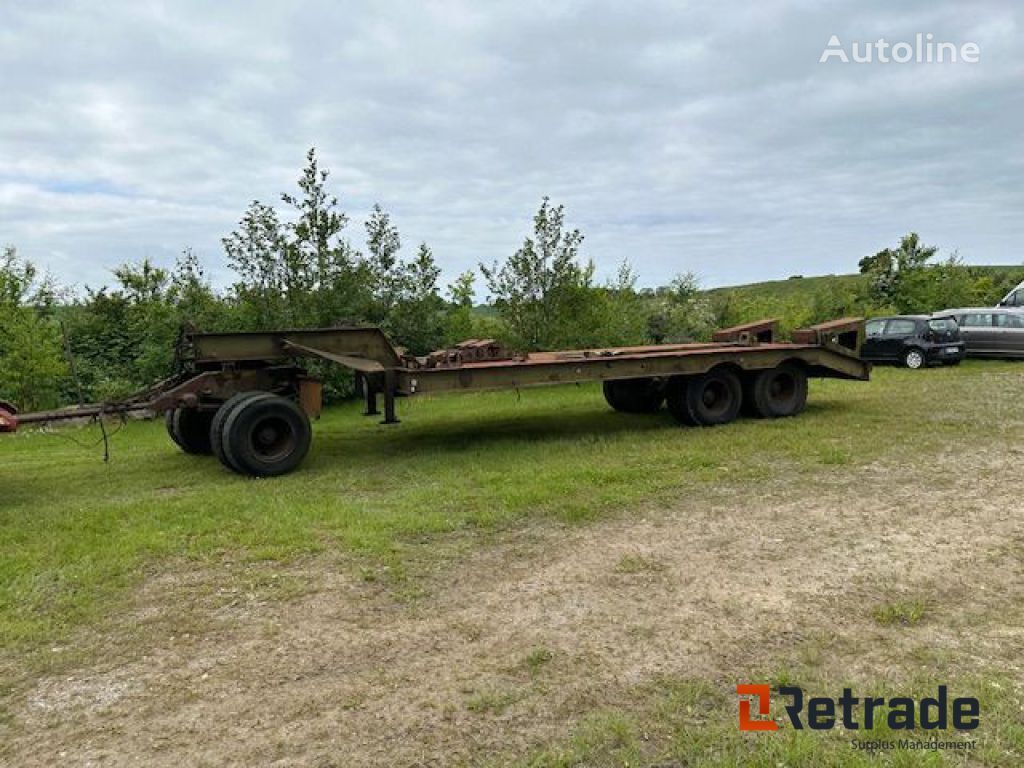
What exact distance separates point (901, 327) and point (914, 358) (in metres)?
0.84

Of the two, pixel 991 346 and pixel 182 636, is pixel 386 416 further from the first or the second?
pixel 991 346

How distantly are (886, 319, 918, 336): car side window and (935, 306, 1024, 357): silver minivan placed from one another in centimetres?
152

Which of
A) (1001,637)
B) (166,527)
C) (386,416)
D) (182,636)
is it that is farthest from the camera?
(386,416)

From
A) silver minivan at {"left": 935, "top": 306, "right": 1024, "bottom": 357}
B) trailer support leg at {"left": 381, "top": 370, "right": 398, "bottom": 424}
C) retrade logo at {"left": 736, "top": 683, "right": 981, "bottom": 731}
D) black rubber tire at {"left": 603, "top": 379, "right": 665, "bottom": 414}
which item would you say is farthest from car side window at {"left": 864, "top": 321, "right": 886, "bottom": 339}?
retrade logo at {"left": 736, "top": 683, "right": 981, "bottom": 731}

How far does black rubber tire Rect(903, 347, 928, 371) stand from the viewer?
18578mm

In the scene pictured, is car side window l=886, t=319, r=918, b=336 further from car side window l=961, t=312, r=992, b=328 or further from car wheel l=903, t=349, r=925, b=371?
car side window l=961, t=312, r=992, b=328

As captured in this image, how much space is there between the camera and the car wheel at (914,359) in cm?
1859

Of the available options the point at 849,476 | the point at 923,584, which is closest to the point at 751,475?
the point at 849,476

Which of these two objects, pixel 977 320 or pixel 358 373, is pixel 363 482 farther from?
pixel 977 320

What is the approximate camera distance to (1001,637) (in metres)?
3.88

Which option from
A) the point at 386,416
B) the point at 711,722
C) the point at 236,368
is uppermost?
the point at 236,368

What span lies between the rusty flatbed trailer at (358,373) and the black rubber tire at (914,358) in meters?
9.42

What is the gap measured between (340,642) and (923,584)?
3.23 metres

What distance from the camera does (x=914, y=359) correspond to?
18688 millimetres
